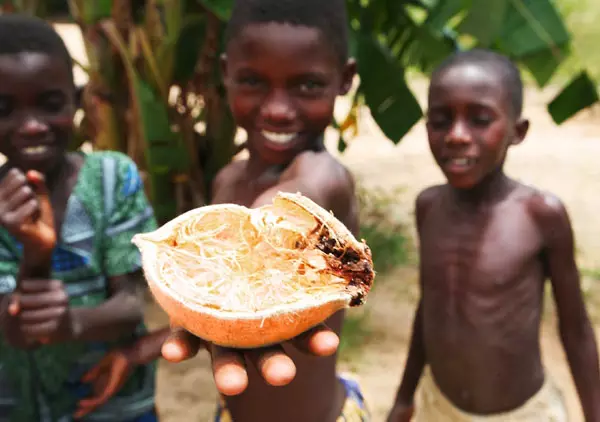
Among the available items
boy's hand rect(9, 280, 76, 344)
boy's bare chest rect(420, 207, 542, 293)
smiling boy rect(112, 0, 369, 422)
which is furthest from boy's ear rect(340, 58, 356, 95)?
boy's hand rect(9, 280, 76, 344)

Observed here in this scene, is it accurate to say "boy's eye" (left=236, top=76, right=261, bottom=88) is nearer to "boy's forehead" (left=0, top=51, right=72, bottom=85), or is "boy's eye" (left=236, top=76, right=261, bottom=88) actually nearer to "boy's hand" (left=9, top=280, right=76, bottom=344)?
"boy's forehead" (left=0, top=51, right=72, bottom=85)

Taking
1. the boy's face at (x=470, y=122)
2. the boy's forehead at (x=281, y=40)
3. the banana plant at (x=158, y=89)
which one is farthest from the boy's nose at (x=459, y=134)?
the banana plant at (x=158, y=89)

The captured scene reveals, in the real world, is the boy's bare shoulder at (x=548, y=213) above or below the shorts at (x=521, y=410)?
above

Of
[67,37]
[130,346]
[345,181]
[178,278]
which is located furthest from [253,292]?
[67,37]

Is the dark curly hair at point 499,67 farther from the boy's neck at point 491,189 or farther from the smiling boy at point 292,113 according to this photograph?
the smiling boy at point 292,113

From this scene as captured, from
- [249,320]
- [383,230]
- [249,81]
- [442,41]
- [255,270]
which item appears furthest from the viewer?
Answer: [383,230]

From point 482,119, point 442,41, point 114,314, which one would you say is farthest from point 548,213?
point 442,41

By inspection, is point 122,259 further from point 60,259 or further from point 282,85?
point 282,85

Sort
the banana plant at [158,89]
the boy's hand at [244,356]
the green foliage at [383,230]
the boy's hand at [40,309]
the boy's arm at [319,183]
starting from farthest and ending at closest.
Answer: the green foliage at [383,230]
the banana plant at [158,89]
the boy's hand at [40,309]
the boy's arm at [319,183]
the boy's hand at [244,356]
